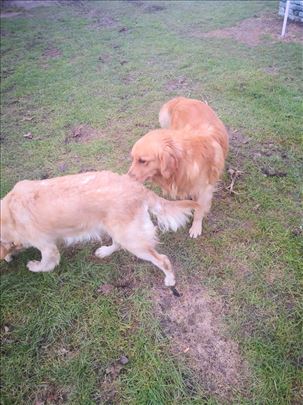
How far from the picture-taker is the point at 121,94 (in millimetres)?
5875

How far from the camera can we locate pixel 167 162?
9.32ft

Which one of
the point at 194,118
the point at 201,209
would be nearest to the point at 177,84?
the point at 194,118

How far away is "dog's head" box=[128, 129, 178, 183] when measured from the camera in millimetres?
2850

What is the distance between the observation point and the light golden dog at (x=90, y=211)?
2621mm

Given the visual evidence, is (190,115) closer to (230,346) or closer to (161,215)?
(161,215)

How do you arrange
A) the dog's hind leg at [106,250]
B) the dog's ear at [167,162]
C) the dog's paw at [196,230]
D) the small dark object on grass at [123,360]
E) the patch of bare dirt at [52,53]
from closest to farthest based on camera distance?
the small dark object on grass at [123,360], the dog's ear at [167,162], the dog's hind leg at [106,250], the dog's paw at [196,230], the patch of bare dirt at [52,53]

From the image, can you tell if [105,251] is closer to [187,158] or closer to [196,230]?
[196,230]

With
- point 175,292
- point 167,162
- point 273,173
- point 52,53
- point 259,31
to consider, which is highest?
point 259,31

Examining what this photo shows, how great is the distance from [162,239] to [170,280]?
0.59m

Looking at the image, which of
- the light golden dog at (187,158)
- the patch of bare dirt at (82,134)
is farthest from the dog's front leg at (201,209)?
the patch of bare dirt at (82,134)

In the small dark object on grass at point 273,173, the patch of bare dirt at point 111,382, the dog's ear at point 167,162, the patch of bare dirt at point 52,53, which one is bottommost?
the patch of bare dirt at point 111,382

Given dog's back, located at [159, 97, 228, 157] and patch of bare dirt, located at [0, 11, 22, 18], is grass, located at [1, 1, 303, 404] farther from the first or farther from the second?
patch of bare dirt, located at [0, 11, 22, 18]

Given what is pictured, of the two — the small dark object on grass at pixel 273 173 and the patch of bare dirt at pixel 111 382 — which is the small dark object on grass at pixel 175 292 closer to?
the patch of bare dirt at pixel 111 382

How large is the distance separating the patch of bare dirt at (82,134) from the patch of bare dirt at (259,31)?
453cm
